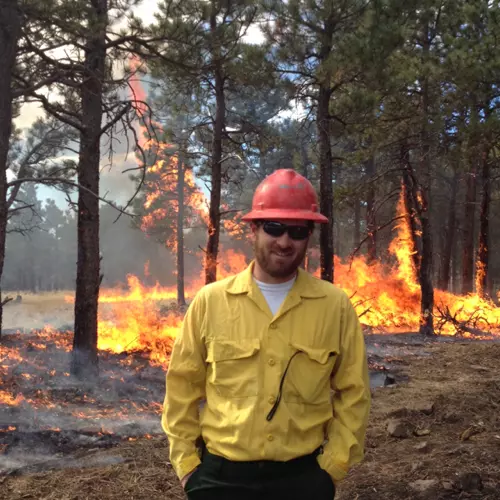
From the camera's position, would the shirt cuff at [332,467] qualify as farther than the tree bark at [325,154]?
No

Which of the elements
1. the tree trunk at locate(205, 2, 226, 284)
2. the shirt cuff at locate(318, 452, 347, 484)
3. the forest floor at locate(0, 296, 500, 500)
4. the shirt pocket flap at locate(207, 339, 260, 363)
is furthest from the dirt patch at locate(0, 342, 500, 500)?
the tree trunk at locate(205, 2, 226, 284)

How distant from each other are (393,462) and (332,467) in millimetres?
2905

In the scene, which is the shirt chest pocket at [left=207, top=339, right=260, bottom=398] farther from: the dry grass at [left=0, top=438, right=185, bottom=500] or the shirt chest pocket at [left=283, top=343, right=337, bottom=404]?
the dry grass at [left=0, top=438, right=185, bottom=500]

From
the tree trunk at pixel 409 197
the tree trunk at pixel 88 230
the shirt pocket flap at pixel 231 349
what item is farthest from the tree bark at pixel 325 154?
the shirt pocket flap at pixel 231 349

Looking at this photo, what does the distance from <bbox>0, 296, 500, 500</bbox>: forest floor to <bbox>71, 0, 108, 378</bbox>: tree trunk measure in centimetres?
383

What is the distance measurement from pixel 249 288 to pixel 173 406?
672 mm

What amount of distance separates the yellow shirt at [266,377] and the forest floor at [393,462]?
7.06 feet

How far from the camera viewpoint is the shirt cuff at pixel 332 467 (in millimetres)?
2135

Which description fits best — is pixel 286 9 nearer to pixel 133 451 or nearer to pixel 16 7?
pixel 16 7

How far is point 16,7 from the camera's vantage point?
20.2ft

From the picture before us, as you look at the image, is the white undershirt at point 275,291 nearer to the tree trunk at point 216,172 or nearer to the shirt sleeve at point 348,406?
the shirt sleeve at point 348,406

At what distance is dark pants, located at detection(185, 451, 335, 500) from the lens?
6.83ft

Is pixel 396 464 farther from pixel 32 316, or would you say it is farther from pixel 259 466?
pixel 32 316

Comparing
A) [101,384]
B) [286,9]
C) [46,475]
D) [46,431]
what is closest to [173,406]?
[46,475]
